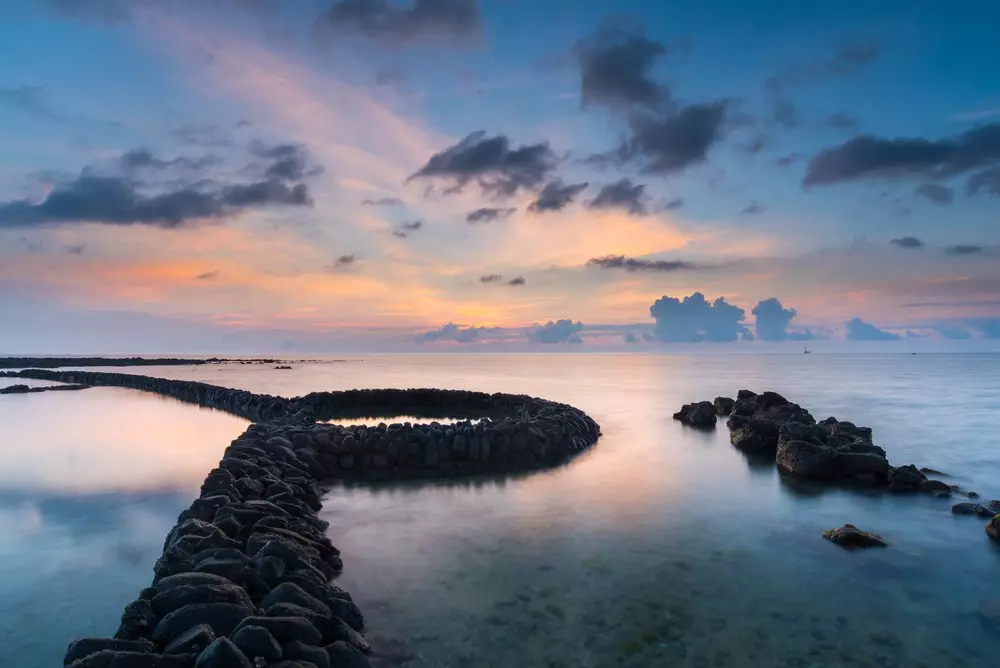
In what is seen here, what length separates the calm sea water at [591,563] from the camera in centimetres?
568

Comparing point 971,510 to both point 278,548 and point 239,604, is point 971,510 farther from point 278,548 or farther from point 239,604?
point 239,604

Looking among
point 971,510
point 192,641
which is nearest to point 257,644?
point 192,641

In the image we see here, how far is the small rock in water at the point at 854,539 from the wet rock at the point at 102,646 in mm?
8643

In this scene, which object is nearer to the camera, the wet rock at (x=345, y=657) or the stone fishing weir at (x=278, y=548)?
the stone fishing weir at (x=278, y=548)

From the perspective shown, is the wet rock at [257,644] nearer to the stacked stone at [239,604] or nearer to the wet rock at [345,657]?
the stacked stone at [239,604]

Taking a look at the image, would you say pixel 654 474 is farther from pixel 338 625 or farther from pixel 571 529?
pixel 338 625

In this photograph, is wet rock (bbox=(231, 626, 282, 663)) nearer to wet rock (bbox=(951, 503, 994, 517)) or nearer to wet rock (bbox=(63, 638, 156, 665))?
wet rock (bbox=(63, 638, 156, 665))

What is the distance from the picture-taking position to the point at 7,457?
15.9 m

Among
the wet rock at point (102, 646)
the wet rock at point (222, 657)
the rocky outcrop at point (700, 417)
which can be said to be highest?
the rocky outcrop at point (700, 417)

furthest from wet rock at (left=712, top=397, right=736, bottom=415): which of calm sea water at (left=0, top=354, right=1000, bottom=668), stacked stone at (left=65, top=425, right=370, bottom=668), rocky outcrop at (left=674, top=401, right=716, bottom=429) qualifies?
stacked stone at (left=65, top=425, right=370, bottom=668)

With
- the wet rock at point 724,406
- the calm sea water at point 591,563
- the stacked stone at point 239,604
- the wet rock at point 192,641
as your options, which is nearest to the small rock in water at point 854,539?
the calm sea water at point 591,563

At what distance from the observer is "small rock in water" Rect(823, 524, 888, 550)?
8664 millimetres

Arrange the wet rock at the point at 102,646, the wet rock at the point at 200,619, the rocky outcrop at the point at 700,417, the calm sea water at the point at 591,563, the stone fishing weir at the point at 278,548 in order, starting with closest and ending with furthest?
1. the wet rock at the point at 102,646
2. the stone fishing weir at the point at 278,548
3. the wet rock at the point at 200,619
4. the calm sea water at the point at 591,563
5. the rocky outcrop at the point at 700,417

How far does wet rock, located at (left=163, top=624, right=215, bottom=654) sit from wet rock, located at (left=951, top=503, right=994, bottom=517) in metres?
11.8
